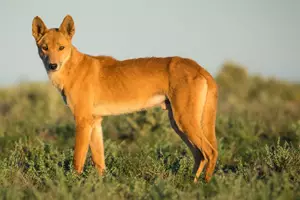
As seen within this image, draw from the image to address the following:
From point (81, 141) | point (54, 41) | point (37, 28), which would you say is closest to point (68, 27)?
point (54, 41)

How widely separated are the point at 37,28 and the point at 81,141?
2.03 m

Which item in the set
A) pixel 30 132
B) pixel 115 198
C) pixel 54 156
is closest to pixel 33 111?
pixel 30 132

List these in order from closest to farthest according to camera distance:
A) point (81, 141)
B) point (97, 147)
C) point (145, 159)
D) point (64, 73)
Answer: point (81, 141), point (64, 73), point (145, 159), point (97, 147)

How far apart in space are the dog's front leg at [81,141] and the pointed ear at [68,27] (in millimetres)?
1485

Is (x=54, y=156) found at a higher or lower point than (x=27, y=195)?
lower

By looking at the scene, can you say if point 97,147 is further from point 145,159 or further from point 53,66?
point 53,66

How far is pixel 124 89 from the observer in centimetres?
711

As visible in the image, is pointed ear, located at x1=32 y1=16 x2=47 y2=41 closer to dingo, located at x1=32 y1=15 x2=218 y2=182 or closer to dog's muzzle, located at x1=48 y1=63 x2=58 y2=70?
dingo, located at x1=32 y1=15 x2=218 y2=182

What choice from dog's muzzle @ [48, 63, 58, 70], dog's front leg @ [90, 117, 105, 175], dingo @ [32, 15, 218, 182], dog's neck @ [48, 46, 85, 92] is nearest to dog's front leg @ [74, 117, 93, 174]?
dingo @ [32, 15, 218, 182]

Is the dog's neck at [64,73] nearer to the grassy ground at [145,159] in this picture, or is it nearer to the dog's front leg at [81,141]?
the dog's front leg at [81,141]

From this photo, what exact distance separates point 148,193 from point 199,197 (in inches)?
23.9

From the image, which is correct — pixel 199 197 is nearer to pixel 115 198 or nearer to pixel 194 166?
pixel 115 198

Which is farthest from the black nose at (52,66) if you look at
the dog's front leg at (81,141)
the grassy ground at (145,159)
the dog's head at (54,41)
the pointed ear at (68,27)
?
the grassy ground at (145,159)

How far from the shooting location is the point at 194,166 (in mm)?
6840
